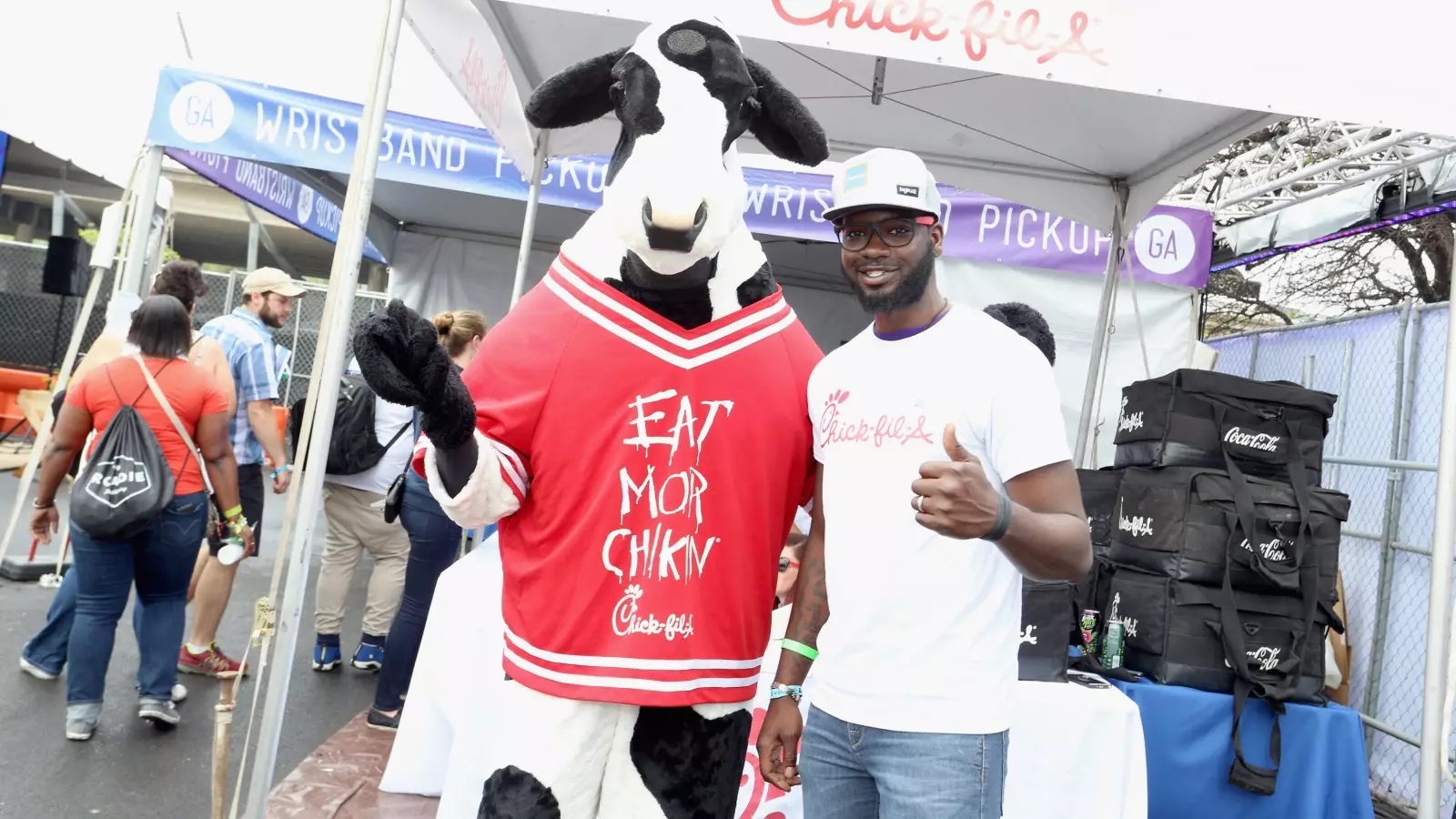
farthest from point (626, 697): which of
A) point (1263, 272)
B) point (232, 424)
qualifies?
point (1263, 272)

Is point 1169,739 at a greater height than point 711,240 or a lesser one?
lesser

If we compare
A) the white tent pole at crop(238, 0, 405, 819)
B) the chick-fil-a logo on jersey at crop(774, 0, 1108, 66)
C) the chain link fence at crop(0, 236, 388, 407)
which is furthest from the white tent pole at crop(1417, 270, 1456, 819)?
the chain link fence at crop(0, 236, 388, 407)

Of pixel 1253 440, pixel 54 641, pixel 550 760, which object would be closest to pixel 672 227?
pixel 550 760

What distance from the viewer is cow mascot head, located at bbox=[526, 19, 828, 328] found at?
174 cm

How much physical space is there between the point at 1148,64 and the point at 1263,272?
1053 centimetres

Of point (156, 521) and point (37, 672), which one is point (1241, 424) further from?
point (37, 672)

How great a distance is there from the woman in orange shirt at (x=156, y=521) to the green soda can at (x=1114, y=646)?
3.42 meters

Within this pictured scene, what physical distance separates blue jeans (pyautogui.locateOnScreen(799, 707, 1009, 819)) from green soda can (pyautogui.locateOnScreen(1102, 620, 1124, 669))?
205cm

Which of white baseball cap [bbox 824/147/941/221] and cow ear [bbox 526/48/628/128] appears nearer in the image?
white baseball cap [bbox 824/147/941/221]

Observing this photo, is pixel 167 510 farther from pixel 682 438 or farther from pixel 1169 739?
pixel 1169 739

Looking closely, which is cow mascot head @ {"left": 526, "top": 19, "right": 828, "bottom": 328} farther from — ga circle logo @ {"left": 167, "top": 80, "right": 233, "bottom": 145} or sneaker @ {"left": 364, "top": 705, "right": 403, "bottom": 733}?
ga circle logo @ {"left": 167, "top": 80, "right": 233, "bottom": 145}

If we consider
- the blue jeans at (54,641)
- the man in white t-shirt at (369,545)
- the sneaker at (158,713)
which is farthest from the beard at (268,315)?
the sneaker at (158,713)

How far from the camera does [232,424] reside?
15.7 ft

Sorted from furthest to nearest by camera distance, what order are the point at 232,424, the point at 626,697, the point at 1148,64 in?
the point at 232,424
the point at 1148,64
the point at 626,697
